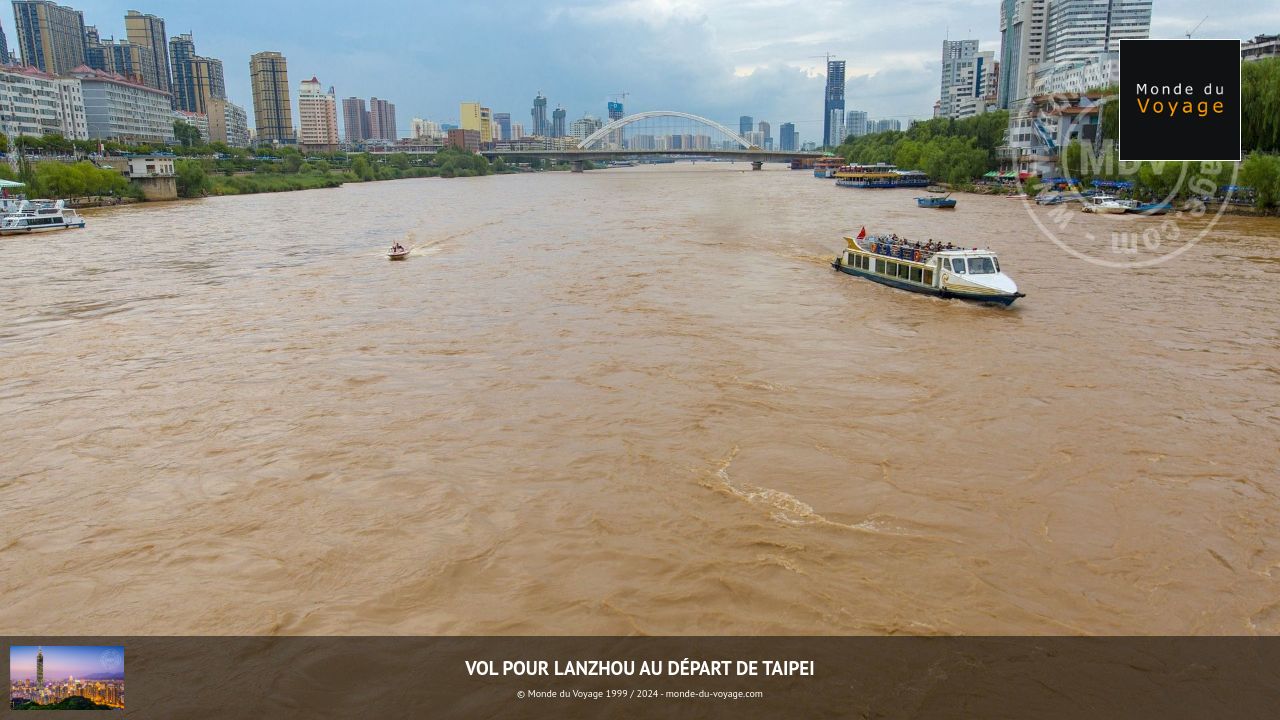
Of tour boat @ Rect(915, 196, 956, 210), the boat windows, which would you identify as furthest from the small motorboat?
the boat windows

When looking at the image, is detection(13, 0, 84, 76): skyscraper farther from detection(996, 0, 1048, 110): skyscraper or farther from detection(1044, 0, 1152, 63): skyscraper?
detection(1044, 0, 1152, 63): skyscraper

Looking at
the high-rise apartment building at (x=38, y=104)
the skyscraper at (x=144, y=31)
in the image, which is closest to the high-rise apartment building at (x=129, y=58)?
the skyscraper at (x=144, y=31)

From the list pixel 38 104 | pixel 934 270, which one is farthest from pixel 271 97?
pixel 934 270

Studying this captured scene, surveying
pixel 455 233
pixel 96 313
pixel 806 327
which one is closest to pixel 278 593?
pixel 806 327

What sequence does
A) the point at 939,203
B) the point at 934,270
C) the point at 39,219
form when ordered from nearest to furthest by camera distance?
the point at 934,270 < the point at 39,219 < the point at 939,203

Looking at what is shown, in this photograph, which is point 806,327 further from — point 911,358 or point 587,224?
point 587,224
